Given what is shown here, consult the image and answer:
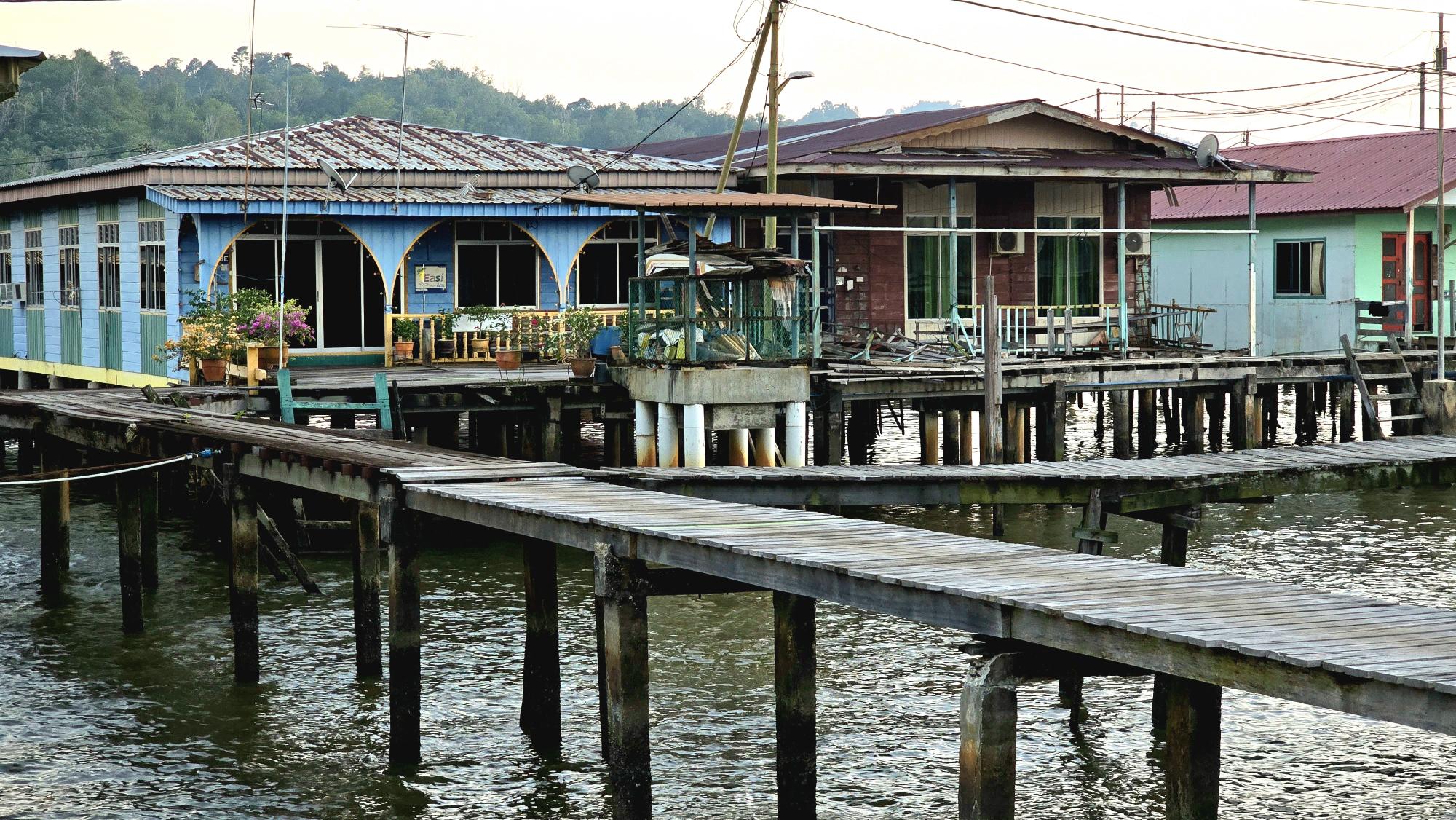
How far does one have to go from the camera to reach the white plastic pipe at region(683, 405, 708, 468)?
19875 millimetres

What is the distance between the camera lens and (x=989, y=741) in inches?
329

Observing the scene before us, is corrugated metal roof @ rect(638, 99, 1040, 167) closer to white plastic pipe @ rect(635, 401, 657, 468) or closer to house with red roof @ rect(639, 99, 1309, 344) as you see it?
house with red roof @ rect(639, 99, 1309, 344)

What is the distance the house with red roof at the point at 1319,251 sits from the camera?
109ft

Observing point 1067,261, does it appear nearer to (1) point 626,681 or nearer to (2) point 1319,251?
(2) point 1319,251

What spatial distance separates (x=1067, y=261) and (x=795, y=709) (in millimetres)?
19156

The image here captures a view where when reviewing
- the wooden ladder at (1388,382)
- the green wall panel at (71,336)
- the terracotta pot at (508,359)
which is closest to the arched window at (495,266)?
the terracotta pot at (508,359)

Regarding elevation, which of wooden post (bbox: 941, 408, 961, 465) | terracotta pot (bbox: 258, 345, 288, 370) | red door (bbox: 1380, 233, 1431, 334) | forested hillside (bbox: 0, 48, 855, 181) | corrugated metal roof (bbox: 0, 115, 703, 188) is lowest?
wooden post (bbox: 941, 408, 961, 465)

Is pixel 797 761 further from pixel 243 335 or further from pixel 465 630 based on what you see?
pixel 243 335

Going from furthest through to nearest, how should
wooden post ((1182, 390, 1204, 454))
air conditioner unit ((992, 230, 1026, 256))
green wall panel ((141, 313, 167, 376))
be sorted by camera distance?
1. air conditioner unit ((992, 230, 1026, 256))
2. wooden post ((1182, 390, 1204, 454))
3. green wall panel ((141, 313, 167, 376))

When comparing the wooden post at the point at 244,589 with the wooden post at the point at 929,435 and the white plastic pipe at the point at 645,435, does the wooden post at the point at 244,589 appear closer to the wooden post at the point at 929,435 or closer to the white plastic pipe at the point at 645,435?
the white plastic pipe at the point at 645,435

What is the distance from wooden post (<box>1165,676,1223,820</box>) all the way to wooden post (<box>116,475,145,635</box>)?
1128cm

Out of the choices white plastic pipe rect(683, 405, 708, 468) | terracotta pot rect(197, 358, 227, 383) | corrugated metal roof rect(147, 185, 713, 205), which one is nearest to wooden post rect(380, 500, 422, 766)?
white plastic pipe rect(683, 405, 708, 468)

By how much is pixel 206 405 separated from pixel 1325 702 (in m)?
15.1

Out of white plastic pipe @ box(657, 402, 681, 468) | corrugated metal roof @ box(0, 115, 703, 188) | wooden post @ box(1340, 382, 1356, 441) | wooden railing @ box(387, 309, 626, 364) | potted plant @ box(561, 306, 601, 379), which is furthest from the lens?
wooden post @ box(1340, 382, 1356, 441)
